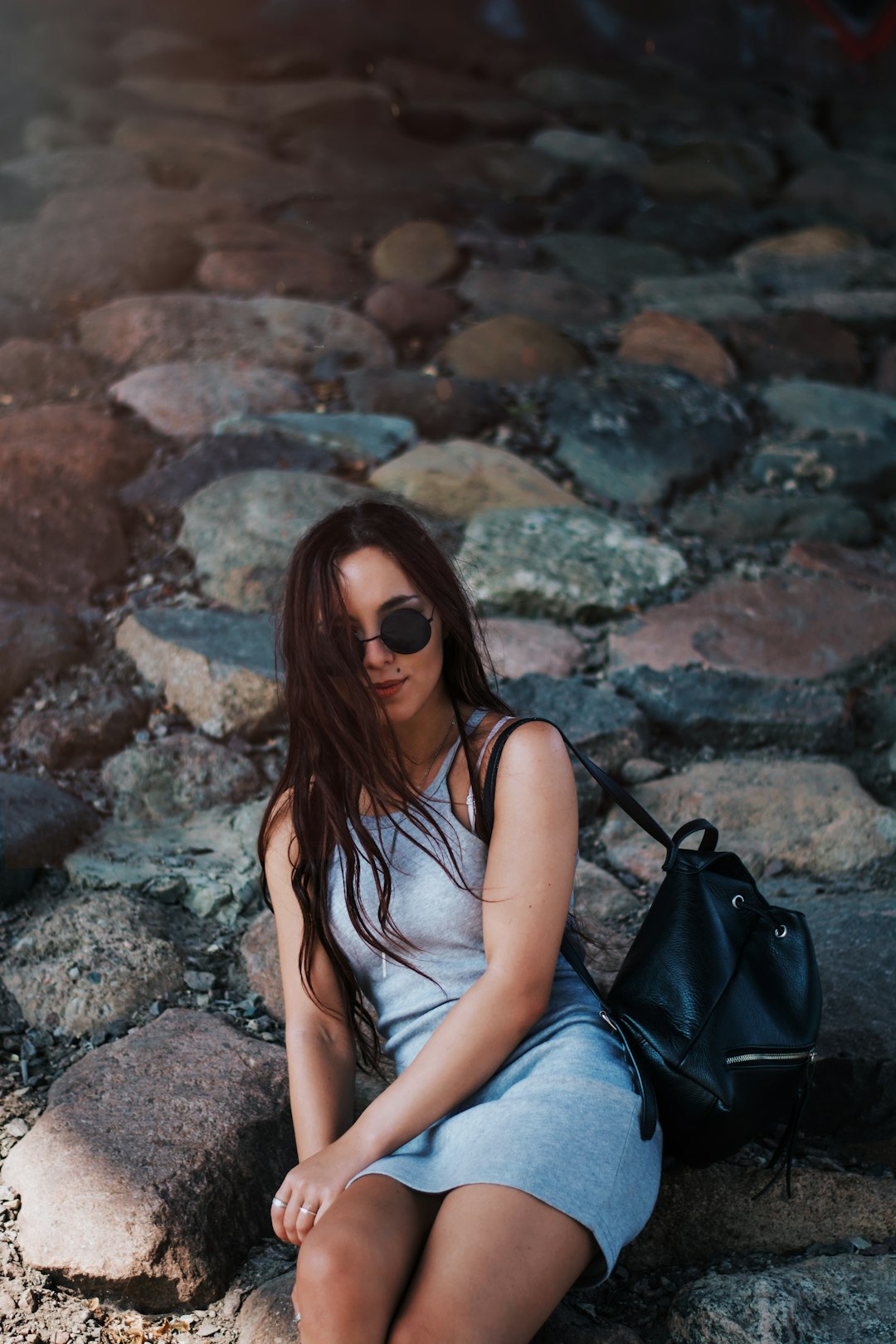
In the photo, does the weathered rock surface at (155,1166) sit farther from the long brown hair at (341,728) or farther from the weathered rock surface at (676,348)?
the weathered rock surface at (676,348)

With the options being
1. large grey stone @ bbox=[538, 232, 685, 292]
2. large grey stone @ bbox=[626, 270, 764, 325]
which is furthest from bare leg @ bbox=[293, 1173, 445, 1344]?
large grey stone @ bbox=[538, 232, 685, 292]

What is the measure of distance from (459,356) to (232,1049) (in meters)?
2.80

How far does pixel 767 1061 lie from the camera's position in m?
1.52

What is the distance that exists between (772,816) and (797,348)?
2588 mm

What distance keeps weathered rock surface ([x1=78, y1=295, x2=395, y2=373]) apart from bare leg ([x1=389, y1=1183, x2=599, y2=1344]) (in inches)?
125

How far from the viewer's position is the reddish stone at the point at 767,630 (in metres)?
2.91

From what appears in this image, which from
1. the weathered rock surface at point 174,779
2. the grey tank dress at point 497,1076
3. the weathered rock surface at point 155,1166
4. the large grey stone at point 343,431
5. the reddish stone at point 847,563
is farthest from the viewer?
the large grey stone at point 343,431

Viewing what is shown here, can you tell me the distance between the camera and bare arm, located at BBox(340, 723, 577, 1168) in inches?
59.3

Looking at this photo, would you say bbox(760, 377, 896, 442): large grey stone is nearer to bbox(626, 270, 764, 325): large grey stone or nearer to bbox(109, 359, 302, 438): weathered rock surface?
bbox(626, 270, 764, 325): large grey stone

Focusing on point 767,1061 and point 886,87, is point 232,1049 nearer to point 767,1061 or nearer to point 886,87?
point 767,1061

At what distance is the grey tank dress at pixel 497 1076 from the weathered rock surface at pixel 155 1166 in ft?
0.91

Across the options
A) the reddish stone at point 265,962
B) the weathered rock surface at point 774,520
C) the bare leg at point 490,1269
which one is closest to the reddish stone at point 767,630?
the weathered rock surface at point 774,520

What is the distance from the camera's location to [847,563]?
336 cm

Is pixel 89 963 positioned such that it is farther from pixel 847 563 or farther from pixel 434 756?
pixel 847 563
